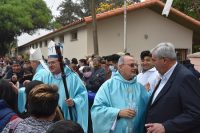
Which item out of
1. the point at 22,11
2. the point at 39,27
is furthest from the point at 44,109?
the point at 39,27

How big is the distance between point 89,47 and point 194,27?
5.83 meters

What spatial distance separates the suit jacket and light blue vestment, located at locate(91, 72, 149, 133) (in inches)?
23.2

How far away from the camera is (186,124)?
442 centimetres

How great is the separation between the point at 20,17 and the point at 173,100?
34.8m

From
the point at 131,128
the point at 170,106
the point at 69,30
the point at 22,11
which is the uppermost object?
the point at 22,11

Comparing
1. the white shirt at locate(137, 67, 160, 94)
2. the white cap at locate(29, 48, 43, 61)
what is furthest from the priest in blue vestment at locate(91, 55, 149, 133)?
the white cap at locate(29, 48, 43, 61)

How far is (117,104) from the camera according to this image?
17.1ft

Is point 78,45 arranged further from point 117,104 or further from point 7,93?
point 7,93

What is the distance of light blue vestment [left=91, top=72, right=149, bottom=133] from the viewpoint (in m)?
5.15

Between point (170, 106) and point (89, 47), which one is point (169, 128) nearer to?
point (170, 106)

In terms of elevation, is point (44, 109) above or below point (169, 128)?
above

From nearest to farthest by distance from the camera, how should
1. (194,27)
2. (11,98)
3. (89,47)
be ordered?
(11,98)
(89,47)
(194,27)

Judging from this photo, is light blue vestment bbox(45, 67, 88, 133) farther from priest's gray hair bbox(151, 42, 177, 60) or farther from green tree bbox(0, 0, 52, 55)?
green tree bbox(0, 0, 52, 55)

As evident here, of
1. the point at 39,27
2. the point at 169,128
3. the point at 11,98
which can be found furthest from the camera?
the point at 39,27
